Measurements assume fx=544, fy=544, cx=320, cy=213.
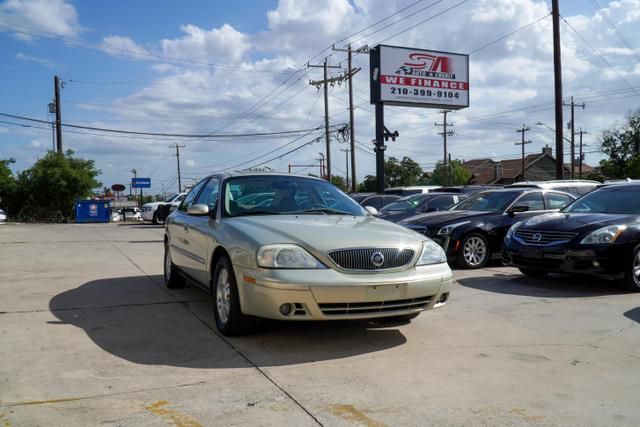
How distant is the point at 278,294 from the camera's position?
4.14 m

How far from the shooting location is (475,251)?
9219mm

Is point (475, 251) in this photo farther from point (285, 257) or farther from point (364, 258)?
point (285, 257)

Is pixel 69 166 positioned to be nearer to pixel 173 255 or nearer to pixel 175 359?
pixel 173 255

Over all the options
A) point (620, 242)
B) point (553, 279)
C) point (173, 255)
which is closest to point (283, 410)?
point (173, 255)

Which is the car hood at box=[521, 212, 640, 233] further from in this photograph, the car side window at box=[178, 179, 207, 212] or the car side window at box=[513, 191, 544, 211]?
the car side window at box=[178, 179, 207, 212]

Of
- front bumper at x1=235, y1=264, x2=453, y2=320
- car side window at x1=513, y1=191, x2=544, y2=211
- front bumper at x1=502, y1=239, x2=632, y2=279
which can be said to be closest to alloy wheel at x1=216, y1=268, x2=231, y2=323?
front bumper at x1=235, y1=264, x2=453, y2=320

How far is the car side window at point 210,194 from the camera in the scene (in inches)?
233

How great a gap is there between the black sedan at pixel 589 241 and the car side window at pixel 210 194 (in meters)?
4.34

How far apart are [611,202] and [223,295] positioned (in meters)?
6.02

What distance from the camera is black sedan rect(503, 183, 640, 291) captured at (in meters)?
6.86

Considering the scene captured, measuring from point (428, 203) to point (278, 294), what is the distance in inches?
382

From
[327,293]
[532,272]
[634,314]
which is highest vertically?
[327,293]

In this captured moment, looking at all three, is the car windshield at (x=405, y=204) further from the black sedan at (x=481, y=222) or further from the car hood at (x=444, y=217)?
the car hood at (x=444, y=217)

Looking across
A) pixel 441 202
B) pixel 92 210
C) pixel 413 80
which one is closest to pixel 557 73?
pixel 413 80
